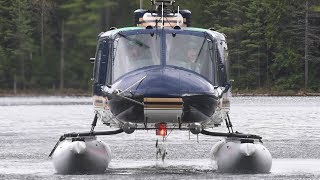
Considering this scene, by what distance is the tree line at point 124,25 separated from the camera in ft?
127

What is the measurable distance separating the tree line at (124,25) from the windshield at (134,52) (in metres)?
8.73

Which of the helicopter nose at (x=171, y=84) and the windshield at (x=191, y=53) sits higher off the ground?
the windshield at (x=191, y=53)

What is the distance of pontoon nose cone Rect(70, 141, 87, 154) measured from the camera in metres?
19.2

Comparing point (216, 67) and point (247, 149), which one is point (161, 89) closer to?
point (216, 67)

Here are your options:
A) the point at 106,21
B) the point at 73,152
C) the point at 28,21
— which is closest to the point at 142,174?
the point at 73,152

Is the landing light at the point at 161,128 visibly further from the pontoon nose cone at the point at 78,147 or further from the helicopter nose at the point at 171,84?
the pontoon nose cone at the point at 78,147

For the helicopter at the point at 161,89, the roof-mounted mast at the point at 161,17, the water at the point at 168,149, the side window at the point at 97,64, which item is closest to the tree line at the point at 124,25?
the water at the point at 168,149

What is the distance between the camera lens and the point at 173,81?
A: 1812 cm

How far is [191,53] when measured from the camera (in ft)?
64.2

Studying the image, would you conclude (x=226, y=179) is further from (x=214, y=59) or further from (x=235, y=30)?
(x=235, y=30)

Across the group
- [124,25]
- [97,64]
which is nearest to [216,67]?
[97,64]

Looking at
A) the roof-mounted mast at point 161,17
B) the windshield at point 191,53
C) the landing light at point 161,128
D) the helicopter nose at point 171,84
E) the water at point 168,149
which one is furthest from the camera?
the roof-mounted mast at point 161,17

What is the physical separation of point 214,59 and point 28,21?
33788 millimetres

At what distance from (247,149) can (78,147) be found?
302cm
